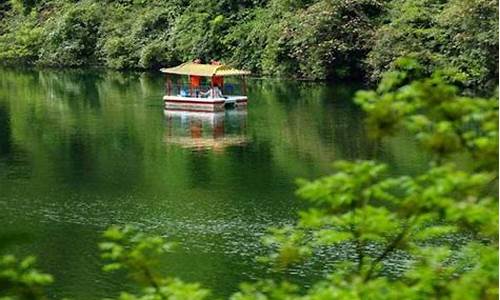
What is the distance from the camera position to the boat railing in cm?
3416

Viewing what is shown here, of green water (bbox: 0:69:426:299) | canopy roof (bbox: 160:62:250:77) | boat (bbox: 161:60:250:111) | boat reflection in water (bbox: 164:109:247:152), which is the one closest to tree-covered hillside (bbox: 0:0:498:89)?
green water (bbox: 0:69:426:299)

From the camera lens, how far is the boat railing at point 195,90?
34156 millimetres

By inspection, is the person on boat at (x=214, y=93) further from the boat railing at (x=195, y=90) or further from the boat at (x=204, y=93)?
the boat railing at (x=195, y=90)

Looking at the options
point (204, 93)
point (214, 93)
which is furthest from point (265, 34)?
point (214, 93)

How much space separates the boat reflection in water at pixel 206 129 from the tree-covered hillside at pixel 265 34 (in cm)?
590

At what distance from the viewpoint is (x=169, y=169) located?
72.7 feet

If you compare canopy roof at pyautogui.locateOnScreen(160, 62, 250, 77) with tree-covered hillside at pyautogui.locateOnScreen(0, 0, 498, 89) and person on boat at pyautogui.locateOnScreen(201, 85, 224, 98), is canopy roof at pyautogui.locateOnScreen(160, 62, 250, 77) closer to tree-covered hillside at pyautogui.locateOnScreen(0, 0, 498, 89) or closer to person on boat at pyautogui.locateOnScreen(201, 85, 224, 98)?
person on boat at pyautogui.locateOnScreen(201, 85, 224, 98)

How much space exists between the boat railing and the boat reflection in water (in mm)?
1380

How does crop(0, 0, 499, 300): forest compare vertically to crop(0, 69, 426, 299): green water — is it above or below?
above

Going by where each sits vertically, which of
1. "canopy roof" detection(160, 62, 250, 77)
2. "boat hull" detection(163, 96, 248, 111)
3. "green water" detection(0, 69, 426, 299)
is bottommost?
"green water" detection(0, 69, 426, 299)

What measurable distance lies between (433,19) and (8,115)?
14.3 meters

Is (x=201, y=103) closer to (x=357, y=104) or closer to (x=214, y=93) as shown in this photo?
(x=214, y=93)

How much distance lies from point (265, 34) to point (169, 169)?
21123mm

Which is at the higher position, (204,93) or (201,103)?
(204,93)
